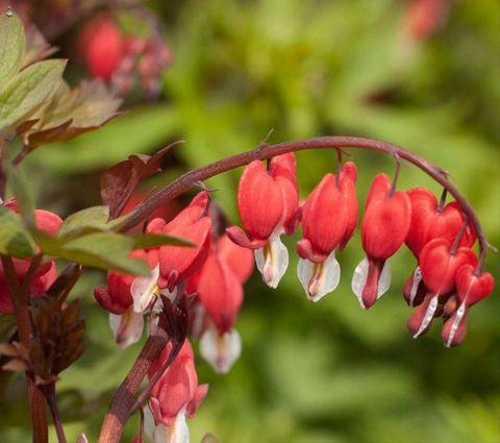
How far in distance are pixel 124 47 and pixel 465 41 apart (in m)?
1.36

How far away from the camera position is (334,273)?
1311 mm

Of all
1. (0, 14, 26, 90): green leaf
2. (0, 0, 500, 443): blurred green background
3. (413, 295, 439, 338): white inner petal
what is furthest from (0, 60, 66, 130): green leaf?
(0, 0, 500, 443): blurred green background

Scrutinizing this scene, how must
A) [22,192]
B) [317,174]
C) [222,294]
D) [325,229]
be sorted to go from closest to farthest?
[22,192] < [222,294] < [325,229] < [317,174]

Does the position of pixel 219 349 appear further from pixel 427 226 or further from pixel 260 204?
pixel 427 226

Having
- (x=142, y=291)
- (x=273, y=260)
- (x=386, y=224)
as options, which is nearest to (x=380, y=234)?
(x=386, y=224)

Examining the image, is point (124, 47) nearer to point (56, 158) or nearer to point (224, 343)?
point (56, 158)

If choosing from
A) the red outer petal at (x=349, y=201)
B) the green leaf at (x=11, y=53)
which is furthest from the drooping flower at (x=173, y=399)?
the green leaf at (x=11, y=53)

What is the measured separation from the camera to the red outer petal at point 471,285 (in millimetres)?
1272

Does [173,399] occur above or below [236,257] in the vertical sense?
below

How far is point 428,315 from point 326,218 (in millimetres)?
143

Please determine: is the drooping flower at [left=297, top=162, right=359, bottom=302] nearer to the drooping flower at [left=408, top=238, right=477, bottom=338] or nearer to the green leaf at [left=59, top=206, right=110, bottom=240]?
the drooping flower at [left=408, top=238, right=477, bottom=338]

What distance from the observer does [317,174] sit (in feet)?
9.77

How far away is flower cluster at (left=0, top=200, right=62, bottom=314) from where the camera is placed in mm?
1293

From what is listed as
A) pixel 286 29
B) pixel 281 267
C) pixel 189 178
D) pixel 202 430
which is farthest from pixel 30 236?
pixel 286 29
